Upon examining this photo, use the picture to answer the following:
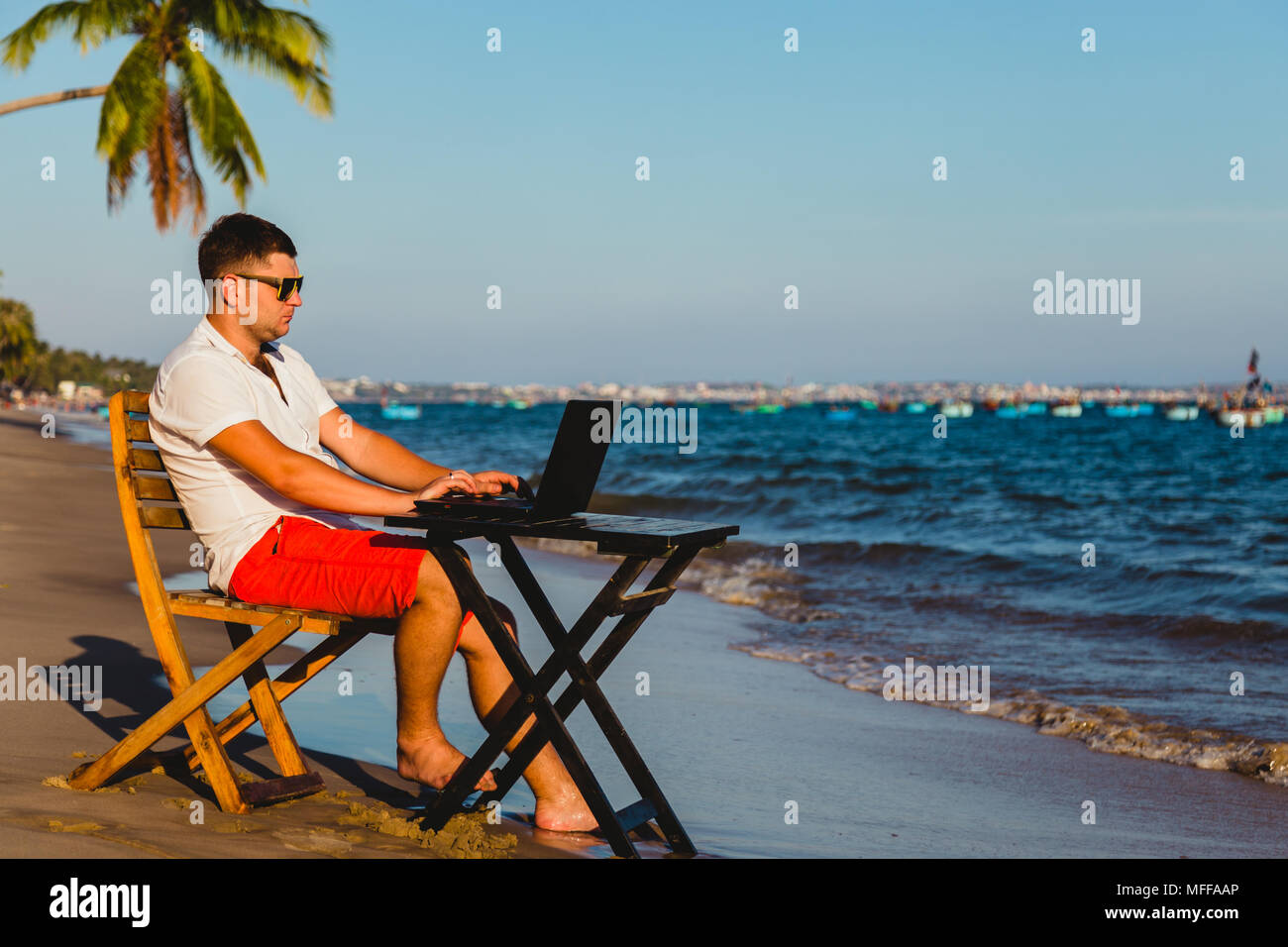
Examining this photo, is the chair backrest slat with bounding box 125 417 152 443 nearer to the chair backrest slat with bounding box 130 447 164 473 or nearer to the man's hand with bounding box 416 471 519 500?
the chair backrest slat with bounding box 130 447 164 473

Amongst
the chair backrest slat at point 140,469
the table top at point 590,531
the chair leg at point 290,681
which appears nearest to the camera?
the table top at point 590,531

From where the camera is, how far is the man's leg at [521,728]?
12.1ft

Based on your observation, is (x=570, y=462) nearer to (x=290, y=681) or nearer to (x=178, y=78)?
(x=290, y=681)

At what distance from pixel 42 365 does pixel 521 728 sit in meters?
89.5

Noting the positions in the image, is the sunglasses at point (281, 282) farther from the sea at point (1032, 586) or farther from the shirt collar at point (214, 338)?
the sea at point (1032, 586)

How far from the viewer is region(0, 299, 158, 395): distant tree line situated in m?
63.2

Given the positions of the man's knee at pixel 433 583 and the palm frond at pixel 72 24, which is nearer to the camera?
the man's knee at pixel 433 583

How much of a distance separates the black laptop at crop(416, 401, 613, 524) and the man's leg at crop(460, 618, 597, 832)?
526 mm

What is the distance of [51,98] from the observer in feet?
57.3

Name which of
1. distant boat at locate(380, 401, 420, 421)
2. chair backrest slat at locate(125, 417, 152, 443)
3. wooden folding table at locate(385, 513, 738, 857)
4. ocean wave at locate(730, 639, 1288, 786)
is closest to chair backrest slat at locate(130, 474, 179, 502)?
chair backrest slat at locate(125, 417, 152, 443)

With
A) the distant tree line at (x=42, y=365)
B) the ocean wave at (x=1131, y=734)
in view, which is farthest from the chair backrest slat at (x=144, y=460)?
the distant tree line at (x=42, y=365)
